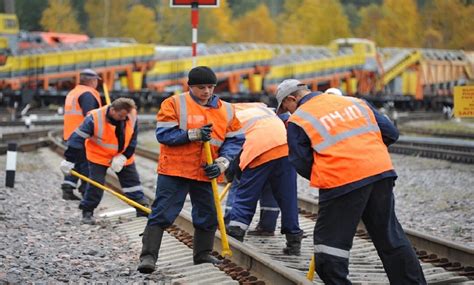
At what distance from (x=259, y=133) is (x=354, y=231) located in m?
2.68

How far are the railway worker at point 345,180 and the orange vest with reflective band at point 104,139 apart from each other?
417cm

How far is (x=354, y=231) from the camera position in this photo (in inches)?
229

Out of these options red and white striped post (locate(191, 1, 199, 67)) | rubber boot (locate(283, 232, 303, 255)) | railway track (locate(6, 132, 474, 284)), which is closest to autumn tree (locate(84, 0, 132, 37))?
red and white striped post (locate(191, 1, 199, 67))

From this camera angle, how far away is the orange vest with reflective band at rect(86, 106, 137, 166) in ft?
32.3

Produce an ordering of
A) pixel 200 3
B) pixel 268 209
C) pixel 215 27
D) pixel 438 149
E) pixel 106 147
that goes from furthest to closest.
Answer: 1. pixel 215 27
2. pixel 438 149
3. pixel 200 3
4. pixel 106 147
5. pixel 268 209

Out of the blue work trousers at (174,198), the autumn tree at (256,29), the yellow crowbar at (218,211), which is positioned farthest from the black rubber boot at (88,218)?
the autumn tree at (256,29)

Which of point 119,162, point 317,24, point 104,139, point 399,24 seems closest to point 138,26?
point 317,24

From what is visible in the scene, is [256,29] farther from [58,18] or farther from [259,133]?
[259,133]

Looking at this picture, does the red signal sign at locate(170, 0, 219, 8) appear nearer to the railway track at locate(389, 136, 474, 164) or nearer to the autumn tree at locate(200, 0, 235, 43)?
the railway track at locate(389, 136, 474, 164)

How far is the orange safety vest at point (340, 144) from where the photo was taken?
224 inches

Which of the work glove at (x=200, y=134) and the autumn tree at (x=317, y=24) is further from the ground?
the work glove at (x=200, y=134)

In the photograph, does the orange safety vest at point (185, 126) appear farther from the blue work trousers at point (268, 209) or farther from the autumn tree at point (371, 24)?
the autumn tree at point (371, 24)

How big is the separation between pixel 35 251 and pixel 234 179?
81.0 inches

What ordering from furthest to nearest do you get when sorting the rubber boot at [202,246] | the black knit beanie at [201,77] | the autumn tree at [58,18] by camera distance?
the autumn tree at [58,18], the rubber boot at [202,246], the black knit beanie at [201,77]
